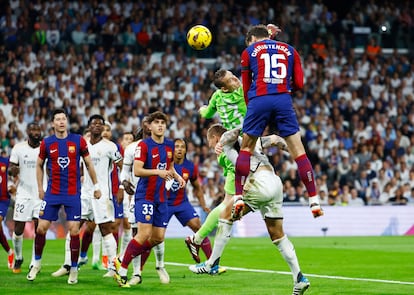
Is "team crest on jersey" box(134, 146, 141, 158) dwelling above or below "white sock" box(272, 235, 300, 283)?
above

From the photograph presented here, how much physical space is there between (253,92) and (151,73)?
2006 cm

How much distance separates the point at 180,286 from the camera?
1277cm

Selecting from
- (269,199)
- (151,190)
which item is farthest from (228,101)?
(269,199)

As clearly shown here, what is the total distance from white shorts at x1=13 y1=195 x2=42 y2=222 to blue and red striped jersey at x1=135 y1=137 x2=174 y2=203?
4.47m

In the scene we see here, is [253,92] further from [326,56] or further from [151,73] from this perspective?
[326,56]

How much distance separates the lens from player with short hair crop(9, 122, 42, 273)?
16234 millimetres

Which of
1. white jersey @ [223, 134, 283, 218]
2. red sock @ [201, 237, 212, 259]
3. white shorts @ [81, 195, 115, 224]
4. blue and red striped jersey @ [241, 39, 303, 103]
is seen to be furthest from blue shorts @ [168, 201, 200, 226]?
blue and red striped jersey @ [241, 39, 303, 103]

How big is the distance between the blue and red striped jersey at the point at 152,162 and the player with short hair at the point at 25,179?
3.76 m

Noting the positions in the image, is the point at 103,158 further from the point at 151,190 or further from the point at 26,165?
the point at 151,190

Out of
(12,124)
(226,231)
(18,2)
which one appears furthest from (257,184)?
(18,2)

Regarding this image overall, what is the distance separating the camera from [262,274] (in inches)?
575

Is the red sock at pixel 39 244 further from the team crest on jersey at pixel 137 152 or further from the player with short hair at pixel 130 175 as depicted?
the team crest on jersey at pixel 137 152

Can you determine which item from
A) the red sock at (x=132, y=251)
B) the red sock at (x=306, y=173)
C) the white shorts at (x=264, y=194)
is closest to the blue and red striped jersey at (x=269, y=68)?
the red sock at (x=306, y=173)

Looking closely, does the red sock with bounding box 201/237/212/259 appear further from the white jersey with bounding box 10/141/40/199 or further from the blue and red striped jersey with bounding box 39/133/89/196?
the white jersey with bounding box 10/141/40/199
